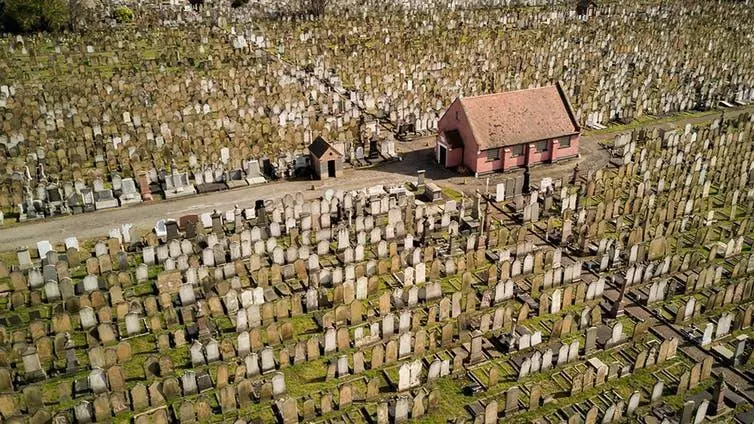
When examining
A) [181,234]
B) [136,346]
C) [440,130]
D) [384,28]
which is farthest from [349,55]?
[136,346]

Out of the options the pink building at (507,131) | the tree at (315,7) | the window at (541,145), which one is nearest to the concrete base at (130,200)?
the pink building at (507,131)

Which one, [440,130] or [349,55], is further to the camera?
[349,55]

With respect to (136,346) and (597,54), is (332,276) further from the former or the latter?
(597,54)

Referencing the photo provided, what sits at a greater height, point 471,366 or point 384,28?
point 384,28

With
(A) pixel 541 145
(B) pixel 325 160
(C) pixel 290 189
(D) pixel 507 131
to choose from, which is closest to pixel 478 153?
(D) pixel 507 131

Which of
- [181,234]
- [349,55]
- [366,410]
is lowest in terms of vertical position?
[366,410]

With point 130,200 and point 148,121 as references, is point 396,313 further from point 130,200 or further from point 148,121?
point 148,121

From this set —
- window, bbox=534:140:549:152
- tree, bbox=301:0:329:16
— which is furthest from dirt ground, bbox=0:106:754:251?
tree, bbox=301:0:329:16
